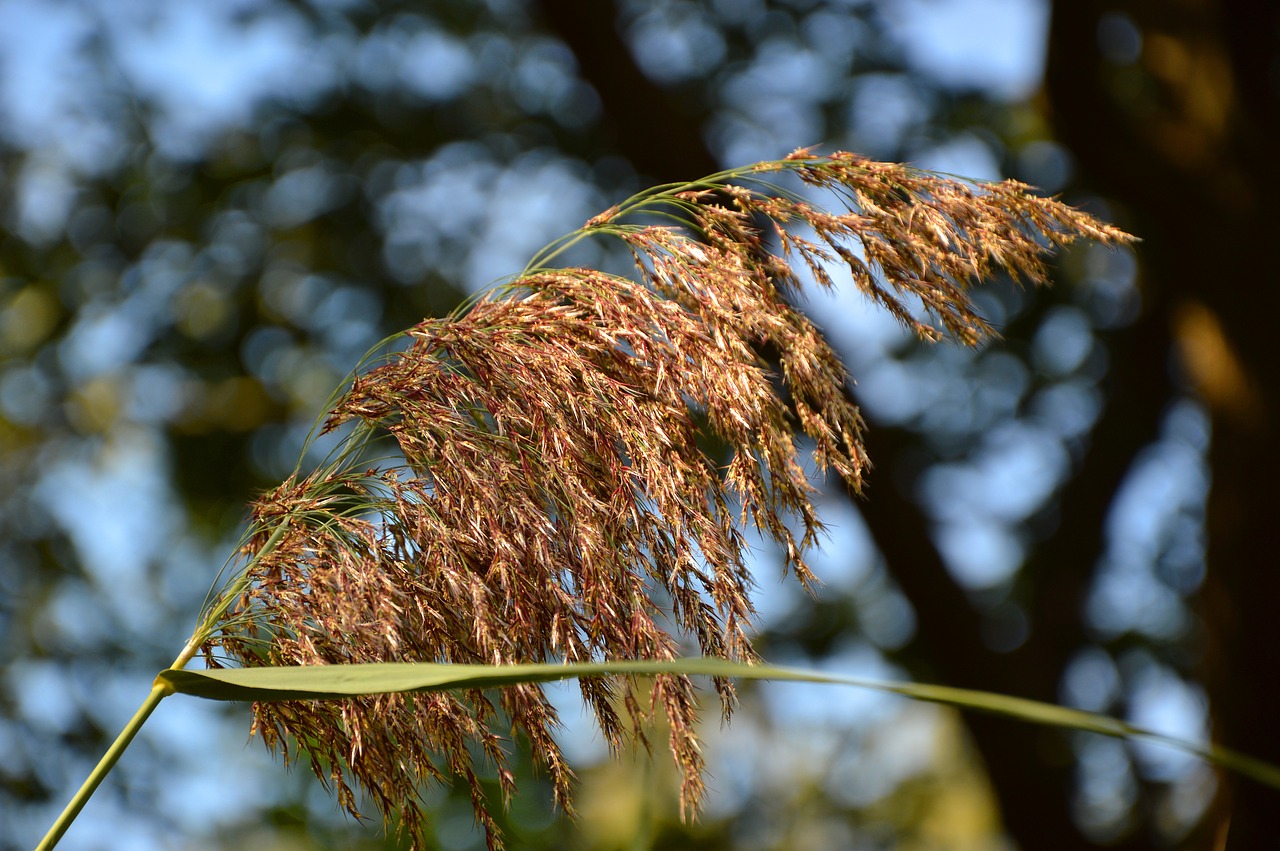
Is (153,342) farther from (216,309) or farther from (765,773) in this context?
(765,773)

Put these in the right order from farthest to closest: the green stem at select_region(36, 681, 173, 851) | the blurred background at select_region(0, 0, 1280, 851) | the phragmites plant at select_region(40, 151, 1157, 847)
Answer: the blurred background at select_region(0, 0, 1280, 851)
the phragmites plant at select_region(40, 151, 1157, 847)
the green stem at select_region(36, 681, 173, 851)

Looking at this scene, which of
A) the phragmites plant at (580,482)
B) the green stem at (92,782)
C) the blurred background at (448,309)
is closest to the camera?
the green stem at (92,782)

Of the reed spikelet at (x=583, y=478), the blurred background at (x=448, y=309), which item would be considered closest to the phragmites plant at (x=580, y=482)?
the reed spikelet at (x=583, y=478)

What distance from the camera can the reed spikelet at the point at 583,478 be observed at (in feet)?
3.03

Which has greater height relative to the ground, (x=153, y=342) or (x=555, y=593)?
(x=153, y=342)

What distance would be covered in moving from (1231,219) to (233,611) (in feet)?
11.1

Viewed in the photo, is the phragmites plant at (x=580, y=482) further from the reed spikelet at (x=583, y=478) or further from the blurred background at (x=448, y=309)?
the blurred background at (x=448, y=309)

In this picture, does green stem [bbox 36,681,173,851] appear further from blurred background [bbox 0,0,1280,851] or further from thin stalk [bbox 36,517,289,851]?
blurred background [bbox 0,0,1280,851]

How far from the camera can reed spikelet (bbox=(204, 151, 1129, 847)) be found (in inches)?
36.4

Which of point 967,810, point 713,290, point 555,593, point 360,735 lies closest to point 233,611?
point 360,735

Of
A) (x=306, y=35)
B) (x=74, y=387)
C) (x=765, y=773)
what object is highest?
(x=306, y=35)

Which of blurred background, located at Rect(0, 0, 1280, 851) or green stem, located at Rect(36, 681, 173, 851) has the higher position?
blurred background, located at Rect(0, 0, 1280, 851)

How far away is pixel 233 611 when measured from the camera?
0.99 metres

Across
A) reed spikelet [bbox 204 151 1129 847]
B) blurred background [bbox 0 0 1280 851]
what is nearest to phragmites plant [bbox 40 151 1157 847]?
reed spikelet [bbox 204 151 1129 847]
